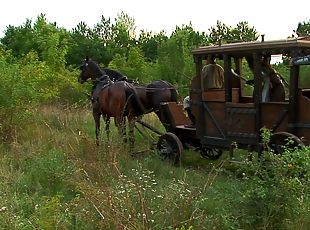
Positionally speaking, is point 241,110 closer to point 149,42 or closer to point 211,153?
point 211,153

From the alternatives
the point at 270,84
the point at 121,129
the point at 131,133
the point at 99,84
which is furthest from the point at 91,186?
the point at 99,84

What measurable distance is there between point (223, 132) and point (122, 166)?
1.85 meters

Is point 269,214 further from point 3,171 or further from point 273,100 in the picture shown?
point 3,171

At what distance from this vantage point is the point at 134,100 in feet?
39.5

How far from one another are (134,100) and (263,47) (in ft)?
13.7

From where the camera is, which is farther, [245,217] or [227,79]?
[227,79]

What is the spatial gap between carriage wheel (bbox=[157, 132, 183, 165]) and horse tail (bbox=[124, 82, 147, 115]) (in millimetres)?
1348

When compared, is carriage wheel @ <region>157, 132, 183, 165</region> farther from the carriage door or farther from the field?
the field

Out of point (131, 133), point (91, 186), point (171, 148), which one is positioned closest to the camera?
point (91, 186)

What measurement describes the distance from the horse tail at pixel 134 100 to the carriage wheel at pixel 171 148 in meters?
1.35

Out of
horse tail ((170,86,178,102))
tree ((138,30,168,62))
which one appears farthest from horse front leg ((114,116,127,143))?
tree ((138,30,168,62))

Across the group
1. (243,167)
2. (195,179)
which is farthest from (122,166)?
(243,167)

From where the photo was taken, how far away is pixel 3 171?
28.5 feet

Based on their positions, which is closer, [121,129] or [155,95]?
[121,129]
